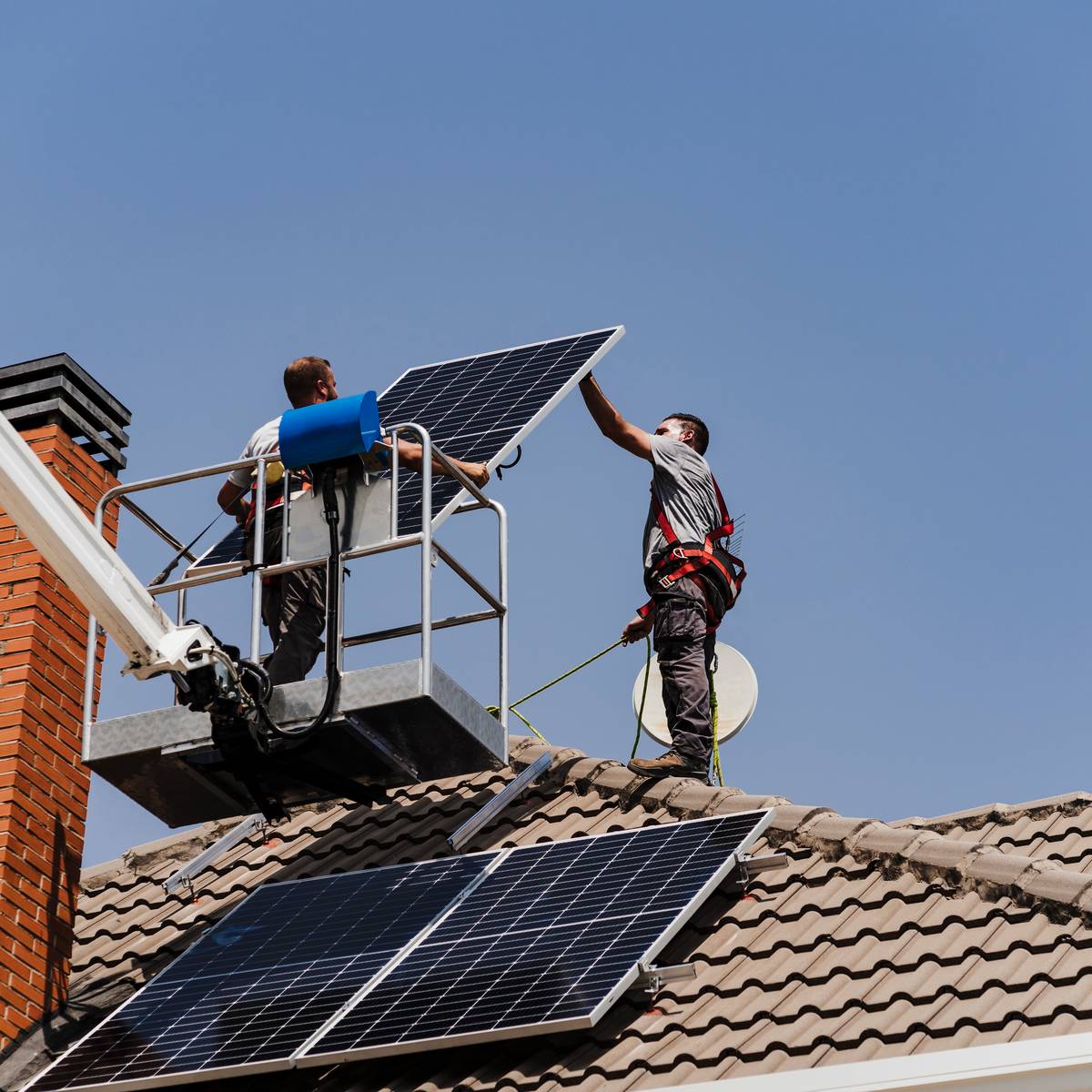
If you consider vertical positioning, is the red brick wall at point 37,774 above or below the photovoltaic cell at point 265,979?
above

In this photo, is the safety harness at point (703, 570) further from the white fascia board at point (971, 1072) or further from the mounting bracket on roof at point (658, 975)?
the white fascia board at point (971, 1072)

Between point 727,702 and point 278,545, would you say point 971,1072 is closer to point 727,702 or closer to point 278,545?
point 278,545

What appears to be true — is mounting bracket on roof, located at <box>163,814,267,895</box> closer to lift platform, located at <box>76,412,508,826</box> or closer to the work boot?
lift platform, located at <box>76,412,508,826</box>

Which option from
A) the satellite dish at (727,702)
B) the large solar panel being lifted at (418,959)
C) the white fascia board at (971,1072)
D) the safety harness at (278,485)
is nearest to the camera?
the white fascia board at (971,1072)

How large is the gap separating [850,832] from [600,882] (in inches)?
51.8

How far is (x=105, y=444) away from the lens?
12031mm

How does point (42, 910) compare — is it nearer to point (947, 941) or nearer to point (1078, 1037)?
point (947, 941)

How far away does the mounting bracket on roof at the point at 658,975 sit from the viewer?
8984 millimetres

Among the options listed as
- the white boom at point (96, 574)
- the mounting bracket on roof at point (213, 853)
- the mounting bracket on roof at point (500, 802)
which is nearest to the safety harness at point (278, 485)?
the white boom at point (96, 574)

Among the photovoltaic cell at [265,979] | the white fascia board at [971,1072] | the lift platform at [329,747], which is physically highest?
the lift platform at [329,747]

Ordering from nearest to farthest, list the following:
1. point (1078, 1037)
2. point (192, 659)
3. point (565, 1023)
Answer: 1. point (1078, 1037)
2. point (565, 1023)
3. point (192, 659)

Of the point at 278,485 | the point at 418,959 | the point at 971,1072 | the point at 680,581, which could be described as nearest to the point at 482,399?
the point at 680,581

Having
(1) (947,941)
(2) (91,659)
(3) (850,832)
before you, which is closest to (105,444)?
(2) (91,659)

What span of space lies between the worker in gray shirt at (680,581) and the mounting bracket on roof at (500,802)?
0.59 meters
